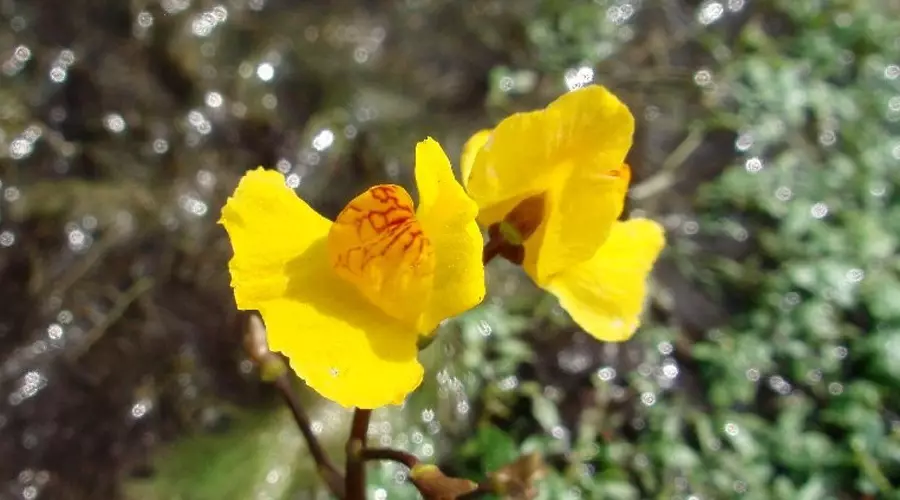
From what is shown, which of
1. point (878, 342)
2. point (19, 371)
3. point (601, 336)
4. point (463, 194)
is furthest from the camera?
point (878, 342)

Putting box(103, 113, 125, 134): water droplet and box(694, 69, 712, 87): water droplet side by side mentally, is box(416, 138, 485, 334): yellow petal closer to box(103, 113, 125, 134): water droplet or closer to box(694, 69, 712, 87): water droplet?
box(103, 113, 125, 134): water droplet

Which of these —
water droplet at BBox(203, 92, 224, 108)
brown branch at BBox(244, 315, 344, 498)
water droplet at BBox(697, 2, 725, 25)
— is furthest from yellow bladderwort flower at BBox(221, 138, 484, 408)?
water droplet at BBox(697, 2, 725, 25)

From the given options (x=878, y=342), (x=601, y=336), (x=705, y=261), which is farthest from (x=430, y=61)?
(x=601, y=336)

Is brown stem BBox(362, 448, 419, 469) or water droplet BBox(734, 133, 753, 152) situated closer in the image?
brown stem BBox(362, 448, 419, 469)

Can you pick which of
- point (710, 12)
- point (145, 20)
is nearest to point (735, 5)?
point (710, 12)

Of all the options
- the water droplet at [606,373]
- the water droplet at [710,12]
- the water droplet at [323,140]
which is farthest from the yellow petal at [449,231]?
the water droplet at [710,12]

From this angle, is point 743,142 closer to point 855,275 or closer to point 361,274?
point 855,275

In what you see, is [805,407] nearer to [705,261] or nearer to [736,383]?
[736,383]
